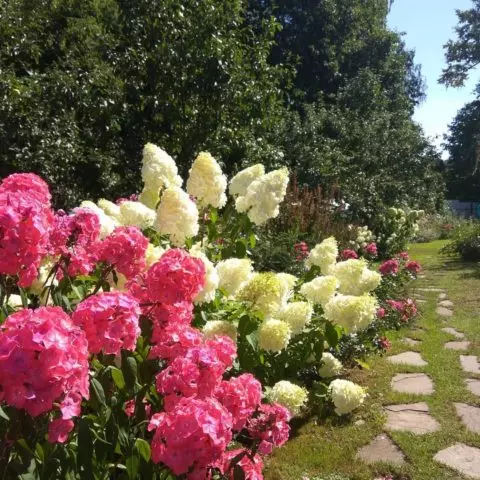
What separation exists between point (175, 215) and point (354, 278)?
1.38 m

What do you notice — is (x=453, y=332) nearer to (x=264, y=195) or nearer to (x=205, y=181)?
(x=264, y=195)

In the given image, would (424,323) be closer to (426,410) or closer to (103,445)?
(426,410)

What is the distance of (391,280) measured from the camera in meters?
6.63

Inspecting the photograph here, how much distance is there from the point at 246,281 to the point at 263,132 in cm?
557

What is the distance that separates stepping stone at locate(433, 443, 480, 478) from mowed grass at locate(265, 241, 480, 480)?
0.14 ft

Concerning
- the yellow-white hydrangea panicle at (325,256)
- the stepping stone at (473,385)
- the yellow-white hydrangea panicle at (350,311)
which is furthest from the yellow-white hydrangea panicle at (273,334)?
the stepping stone at (473,385)

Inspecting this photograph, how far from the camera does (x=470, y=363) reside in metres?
4.91

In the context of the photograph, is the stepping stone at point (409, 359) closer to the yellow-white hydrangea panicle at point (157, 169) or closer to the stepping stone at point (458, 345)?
the stepping stone at point (458, 345)

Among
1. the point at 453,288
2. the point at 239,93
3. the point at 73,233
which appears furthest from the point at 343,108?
the point at 73,233

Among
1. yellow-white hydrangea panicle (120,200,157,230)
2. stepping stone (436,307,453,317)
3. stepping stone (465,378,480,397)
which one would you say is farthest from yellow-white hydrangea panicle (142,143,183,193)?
stepping stone (436,307,453,317)

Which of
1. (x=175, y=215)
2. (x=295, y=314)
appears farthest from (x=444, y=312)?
(x=175, y=215)

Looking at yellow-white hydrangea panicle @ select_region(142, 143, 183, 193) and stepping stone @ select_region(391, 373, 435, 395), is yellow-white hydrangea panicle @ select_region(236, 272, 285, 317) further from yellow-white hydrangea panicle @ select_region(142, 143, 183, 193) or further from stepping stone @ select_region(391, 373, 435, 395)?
stepping stone @ select_region(391, 373, 435, 395)

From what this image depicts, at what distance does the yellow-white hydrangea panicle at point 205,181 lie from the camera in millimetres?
3494

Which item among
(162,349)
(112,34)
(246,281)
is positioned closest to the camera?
(162,349)
